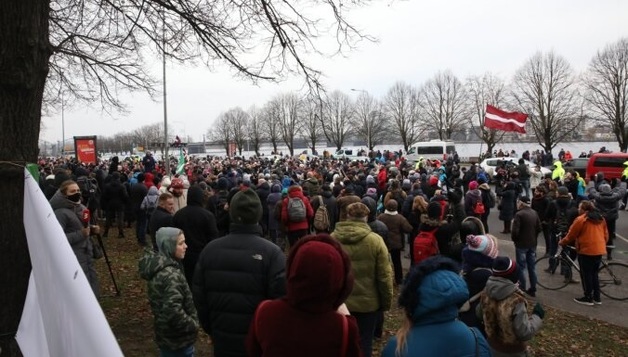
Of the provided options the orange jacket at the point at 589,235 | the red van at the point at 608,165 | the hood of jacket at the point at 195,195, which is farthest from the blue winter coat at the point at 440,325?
the red van at the point at 608,165

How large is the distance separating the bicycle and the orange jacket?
0.65 meters

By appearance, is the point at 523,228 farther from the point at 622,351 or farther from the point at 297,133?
the point at 297,133

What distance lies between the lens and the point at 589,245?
7.65 meters

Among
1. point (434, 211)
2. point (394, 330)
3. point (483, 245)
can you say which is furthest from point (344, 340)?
point (434, 211)

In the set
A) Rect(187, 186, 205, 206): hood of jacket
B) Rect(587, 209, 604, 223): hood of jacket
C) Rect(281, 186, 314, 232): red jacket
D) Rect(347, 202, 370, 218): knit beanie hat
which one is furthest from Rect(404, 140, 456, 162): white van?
Rect(347, 202, 370, 218): knit beanie hat

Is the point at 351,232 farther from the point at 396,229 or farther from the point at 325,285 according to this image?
the point at 396,229

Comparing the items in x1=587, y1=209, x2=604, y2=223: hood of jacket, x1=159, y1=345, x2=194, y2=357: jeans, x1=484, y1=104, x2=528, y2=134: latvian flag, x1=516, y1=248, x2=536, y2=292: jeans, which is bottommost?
x1=516, y1=248, x2=536, y2=292: jeans

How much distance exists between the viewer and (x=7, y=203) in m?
3.09

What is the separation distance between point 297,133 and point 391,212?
68.3m

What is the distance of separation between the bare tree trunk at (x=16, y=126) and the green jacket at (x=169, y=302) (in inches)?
33.9

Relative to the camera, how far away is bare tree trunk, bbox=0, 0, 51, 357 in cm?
300

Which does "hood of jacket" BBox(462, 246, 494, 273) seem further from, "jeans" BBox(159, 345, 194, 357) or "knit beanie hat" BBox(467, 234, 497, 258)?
"jeans" BBox(159, 345, 194, 357)

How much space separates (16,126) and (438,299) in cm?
291

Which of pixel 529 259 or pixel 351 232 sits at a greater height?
pixel 351 232
